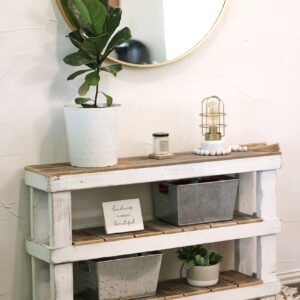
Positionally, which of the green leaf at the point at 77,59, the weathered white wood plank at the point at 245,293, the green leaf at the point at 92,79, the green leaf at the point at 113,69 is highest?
the green leaf at the point at 77,59

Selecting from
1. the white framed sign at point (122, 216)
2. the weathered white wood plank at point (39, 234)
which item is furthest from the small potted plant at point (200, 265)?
the weathered white wood plank at point (39, 234)

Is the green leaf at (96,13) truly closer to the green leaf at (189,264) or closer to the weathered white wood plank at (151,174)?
the weathered white wood plank at (151,174)

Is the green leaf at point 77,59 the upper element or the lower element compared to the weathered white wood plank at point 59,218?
upper

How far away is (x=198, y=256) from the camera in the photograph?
Result: 2395 millimetres

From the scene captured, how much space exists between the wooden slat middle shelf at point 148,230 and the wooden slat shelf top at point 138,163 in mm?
196

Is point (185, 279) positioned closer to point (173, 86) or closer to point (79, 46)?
point (173, 86)

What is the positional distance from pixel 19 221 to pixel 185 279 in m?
0.57

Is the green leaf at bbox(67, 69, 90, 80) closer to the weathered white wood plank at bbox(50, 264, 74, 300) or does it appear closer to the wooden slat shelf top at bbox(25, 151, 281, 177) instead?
the wooden slat shelf top at bbox(25, 151, 281, 177)

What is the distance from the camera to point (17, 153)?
89.0 inches

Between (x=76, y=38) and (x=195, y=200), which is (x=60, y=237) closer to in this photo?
(x=195, y=200)

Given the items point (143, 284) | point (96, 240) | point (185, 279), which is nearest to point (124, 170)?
point (96, 240)

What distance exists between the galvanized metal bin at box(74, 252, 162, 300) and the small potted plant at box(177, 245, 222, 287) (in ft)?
0.47

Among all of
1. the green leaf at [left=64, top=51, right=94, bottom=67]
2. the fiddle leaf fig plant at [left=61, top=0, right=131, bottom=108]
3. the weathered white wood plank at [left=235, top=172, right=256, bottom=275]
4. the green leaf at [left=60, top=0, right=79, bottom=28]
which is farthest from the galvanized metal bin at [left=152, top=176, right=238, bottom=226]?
the green leaf at [left=60, top=0, right=79, bottom=28]

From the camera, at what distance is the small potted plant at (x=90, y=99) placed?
2.15 meters
